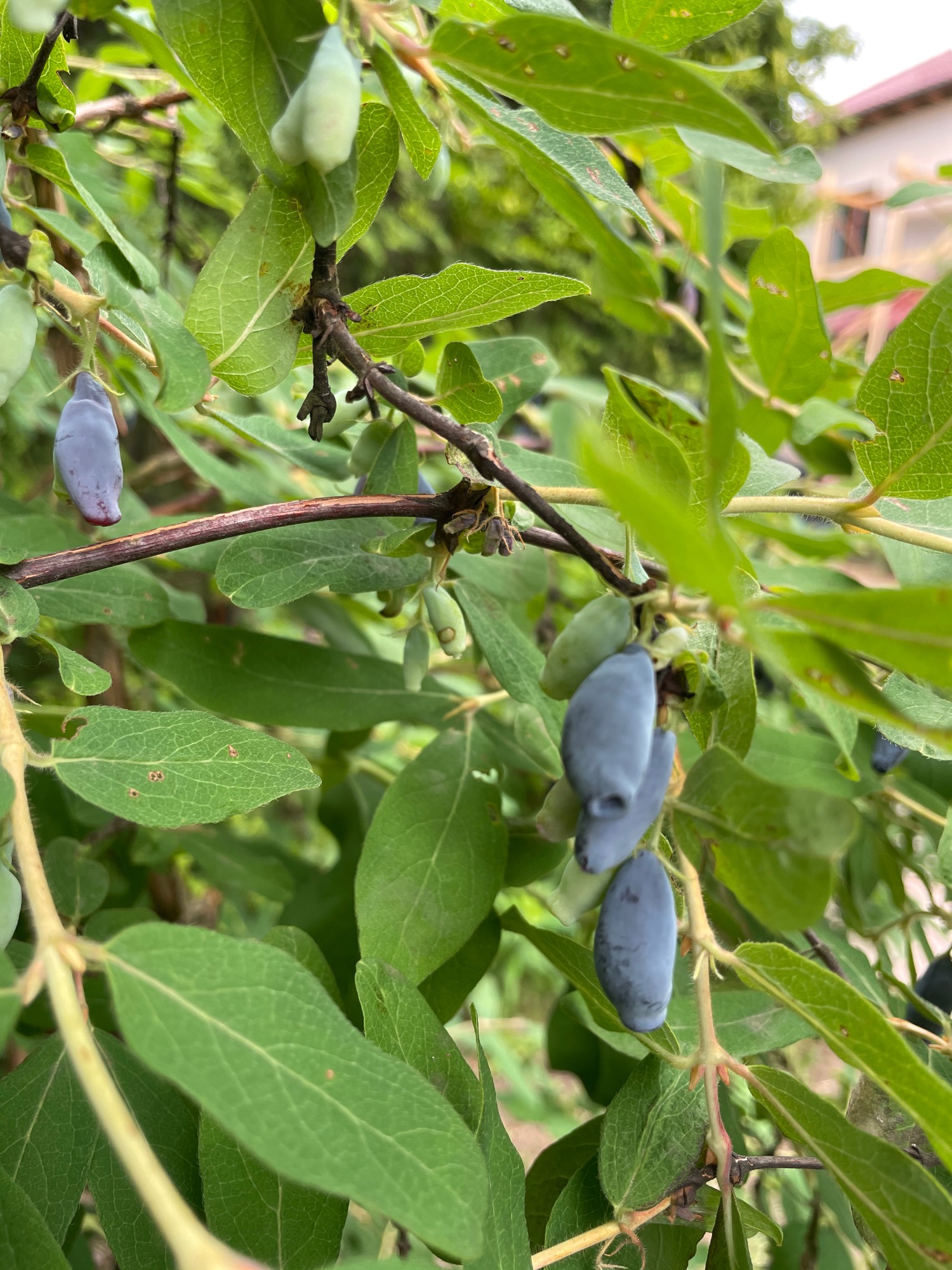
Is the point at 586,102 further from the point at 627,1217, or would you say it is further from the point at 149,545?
the point at 627,1217

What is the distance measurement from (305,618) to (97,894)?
0.36 metres

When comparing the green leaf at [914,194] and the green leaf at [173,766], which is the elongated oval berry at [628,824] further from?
the green leaf at [914,194]

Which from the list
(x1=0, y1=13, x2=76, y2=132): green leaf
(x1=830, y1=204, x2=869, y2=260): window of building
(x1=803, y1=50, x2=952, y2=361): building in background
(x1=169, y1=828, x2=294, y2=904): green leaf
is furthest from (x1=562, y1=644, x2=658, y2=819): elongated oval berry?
(x1=830, y1=204, x2=869, y2=260): window of building

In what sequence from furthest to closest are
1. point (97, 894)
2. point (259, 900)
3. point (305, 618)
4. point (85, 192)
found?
point (259, 900), point (305, 618), point (97, 894), point (85, 192)

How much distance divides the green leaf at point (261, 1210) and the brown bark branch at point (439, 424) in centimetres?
31

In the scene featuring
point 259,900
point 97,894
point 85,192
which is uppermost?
point 85,192

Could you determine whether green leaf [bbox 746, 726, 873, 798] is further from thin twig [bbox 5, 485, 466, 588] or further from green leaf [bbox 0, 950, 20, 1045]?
green leaf [bbox 0, 950, 20, 1045]

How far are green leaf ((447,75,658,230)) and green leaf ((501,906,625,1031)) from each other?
37 centimetres

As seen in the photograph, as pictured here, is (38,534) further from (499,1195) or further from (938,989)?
(938,989)

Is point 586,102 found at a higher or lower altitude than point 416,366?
higher

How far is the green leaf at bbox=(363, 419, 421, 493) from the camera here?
511 mm

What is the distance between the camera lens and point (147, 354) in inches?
19.6

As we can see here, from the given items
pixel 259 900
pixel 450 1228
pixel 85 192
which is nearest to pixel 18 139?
pixel 85 192

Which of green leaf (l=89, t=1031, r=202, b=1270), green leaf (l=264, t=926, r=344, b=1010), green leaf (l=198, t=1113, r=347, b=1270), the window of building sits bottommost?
the window of building
